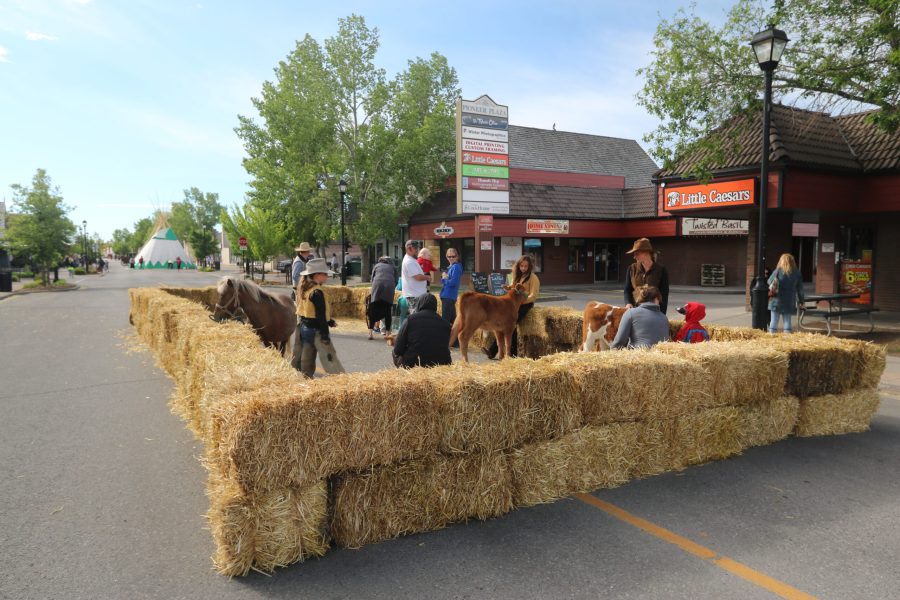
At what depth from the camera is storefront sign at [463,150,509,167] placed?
984 inches

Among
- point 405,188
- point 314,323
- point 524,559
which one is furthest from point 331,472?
point 405,188

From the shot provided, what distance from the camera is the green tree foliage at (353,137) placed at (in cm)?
3562

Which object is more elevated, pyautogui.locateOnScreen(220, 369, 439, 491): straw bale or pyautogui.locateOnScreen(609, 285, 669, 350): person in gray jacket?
pyautogui.locateOnScreen(609, 285, 669, 350): person in gray jacket

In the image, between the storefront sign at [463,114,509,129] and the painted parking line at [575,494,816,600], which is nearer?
the painted parking line at [575,494,816,600]

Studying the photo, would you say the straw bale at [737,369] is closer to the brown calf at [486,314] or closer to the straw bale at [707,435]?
the straw bale at [707,435]

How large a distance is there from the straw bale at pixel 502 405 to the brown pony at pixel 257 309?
486 centimetres

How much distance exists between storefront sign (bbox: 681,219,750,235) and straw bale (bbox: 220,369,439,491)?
2827cm

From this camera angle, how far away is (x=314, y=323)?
7.51 meters

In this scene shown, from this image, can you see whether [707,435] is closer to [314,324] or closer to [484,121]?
[314,324]

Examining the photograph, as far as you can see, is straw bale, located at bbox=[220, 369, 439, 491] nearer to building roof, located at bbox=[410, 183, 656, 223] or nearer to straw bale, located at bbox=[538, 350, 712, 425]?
straw bale, located at bbox=[538, 350, 712, 425]

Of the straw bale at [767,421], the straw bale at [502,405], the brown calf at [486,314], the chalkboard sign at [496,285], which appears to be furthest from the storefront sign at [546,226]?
the straw bale at [502,405]

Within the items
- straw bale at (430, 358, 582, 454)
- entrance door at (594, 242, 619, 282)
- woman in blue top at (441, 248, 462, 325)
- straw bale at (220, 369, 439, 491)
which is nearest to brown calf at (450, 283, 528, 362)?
woman in blue top at (441, 248, 462, 325)

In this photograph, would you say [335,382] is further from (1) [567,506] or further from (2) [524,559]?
(1) [567,506]

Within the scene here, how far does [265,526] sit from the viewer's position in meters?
3.54
